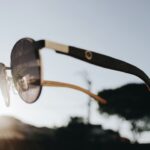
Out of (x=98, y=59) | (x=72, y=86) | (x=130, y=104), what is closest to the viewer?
(x=98, y=59)

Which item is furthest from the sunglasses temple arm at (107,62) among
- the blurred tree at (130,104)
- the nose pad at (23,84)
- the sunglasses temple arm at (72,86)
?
the blurred tree at (130,104)

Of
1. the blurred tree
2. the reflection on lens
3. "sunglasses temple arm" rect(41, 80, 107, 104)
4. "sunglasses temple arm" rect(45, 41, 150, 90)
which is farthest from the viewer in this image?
the blurred tree

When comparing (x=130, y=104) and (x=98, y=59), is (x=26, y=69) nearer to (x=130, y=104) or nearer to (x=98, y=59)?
(x=98, y=59)

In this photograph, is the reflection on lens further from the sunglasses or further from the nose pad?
the nose pad

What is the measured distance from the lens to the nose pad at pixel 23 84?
1895 millimetres

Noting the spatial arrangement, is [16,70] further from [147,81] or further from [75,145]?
[75,145]

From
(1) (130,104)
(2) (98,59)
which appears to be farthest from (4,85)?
(1) (130,104)

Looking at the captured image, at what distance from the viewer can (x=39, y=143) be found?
3206 centimetres

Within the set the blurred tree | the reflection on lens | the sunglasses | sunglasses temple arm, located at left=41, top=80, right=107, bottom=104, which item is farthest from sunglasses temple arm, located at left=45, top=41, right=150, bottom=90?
the blurred tree

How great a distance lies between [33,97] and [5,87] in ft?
1.31

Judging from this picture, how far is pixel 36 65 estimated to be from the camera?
1721 millimetres

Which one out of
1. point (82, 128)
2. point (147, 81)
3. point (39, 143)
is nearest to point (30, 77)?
point (147, 81)

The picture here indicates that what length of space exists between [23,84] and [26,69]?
10cm

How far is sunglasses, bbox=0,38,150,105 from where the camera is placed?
63.2 inches
